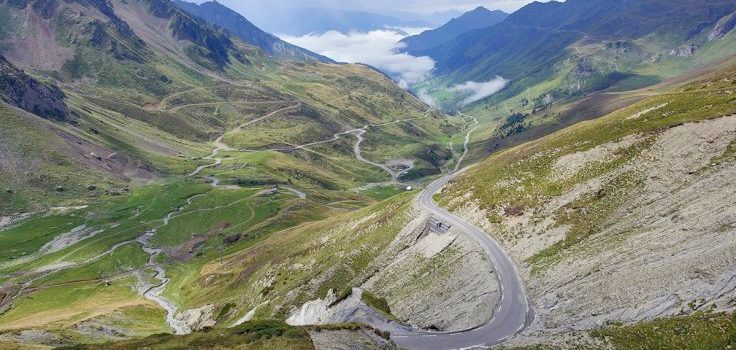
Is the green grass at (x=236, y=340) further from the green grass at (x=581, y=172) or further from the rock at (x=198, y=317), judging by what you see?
the rock at (x=198, y=317)

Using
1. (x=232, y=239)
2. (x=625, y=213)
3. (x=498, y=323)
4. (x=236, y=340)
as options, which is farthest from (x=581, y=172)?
(x=232, y=239)

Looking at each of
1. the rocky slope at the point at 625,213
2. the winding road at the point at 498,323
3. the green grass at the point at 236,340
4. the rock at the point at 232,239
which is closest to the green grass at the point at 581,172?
the rocky slope at the point at 625,213

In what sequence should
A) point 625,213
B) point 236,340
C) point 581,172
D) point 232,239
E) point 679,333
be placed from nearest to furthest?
1. point 679,333
2. point 236,340
3. point 625,213
4. point 581,172
5. point 232,239

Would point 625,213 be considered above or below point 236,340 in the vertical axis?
above

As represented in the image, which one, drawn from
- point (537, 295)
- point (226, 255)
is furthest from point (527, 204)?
point (226, 255)

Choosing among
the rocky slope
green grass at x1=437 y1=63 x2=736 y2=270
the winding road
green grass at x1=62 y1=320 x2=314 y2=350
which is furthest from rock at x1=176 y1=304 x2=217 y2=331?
the winding road

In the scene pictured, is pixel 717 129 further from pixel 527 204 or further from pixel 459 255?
pixel 459 255

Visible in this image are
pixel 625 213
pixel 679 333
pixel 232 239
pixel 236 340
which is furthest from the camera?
pixel 232 239

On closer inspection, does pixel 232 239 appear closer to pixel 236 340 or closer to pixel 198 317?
pixel 198 317
